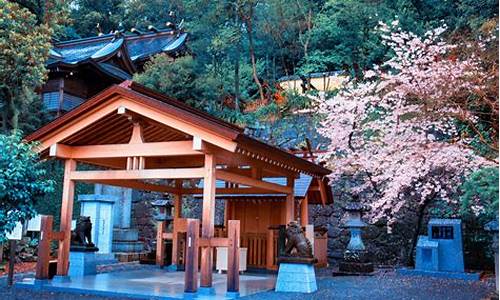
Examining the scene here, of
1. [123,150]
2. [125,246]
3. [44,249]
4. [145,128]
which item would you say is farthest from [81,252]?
[125,246]

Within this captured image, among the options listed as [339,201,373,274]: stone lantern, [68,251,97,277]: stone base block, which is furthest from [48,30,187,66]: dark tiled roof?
[339,201,373,274]: stone lantern

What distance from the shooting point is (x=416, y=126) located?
11320 mm

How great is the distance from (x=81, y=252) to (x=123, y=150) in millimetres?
2937

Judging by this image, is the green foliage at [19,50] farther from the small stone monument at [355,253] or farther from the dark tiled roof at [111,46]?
the small stone monument at [355,253]

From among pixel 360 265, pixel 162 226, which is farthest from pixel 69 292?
pixel 360 265

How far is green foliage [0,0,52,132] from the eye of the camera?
420 inches

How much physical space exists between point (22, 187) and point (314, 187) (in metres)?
7.67

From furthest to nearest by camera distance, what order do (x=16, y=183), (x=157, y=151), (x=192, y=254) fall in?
1. (x=157, y=151)
2. (x=192, y=254)
3. (x=16, y=183)

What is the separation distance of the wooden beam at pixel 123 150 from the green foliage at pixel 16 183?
1599 millimetres

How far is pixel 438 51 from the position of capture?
36.0 ft

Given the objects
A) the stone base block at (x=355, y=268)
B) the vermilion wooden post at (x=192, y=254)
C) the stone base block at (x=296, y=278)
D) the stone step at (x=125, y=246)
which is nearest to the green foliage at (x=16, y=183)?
the vermilion wooden post at (x=192, y=254)

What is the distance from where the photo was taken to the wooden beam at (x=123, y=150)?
7320 millimetres

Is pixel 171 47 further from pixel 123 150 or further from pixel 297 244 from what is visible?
pixel 297 244

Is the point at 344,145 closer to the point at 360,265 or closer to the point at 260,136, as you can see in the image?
the point at 360,265
